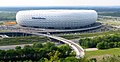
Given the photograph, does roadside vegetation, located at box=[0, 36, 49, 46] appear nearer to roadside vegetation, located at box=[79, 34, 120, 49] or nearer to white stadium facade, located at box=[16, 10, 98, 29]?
roadside vegetation, located at box=[79, 34, 120, 49]

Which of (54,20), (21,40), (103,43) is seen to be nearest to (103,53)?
(103,43)

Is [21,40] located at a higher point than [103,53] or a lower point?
lower

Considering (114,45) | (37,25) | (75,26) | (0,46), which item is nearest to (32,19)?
(37,25)

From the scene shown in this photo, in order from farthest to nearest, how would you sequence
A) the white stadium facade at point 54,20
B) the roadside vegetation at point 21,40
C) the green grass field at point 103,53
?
the white stadium facade at point 54,20 → the roadside vegetation at point 21,40 → the green grass field at point 103,53

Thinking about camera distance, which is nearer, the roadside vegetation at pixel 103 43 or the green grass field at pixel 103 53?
the green grass field at pixel 103 53

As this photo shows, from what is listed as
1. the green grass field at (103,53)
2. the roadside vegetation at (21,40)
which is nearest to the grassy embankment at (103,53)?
the green grass field at (103,53)

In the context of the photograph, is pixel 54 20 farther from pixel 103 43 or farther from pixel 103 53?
pixel 103 53

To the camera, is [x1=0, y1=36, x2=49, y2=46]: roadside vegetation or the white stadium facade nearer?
[x1=0, y1=36, x2=49, y2=46]: roadside vegetation

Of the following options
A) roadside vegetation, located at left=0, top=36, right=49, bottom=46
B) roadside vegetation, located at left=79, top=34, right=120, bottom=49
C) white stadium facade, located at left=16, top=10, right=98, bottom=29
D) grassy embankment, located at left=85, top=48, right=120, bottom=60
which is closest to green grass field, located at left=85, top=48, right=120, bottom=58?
grassy embankment, located at left=85, top=48, right=120, bottom=60

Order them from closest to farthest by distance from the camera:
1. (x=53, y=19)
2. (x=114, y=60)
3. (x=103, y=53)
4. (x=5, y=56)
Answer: (x=114, y=60)
(x=5, y=56)
(x=103, y=53)
(x=53, y=19)

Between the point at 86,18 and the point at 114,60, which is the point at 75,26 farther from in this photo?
the point at 114,60

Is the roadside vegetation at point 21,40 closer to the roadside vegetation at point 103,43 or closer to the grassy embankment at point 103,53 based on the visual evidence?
the roadside vegetation at point 103,43
